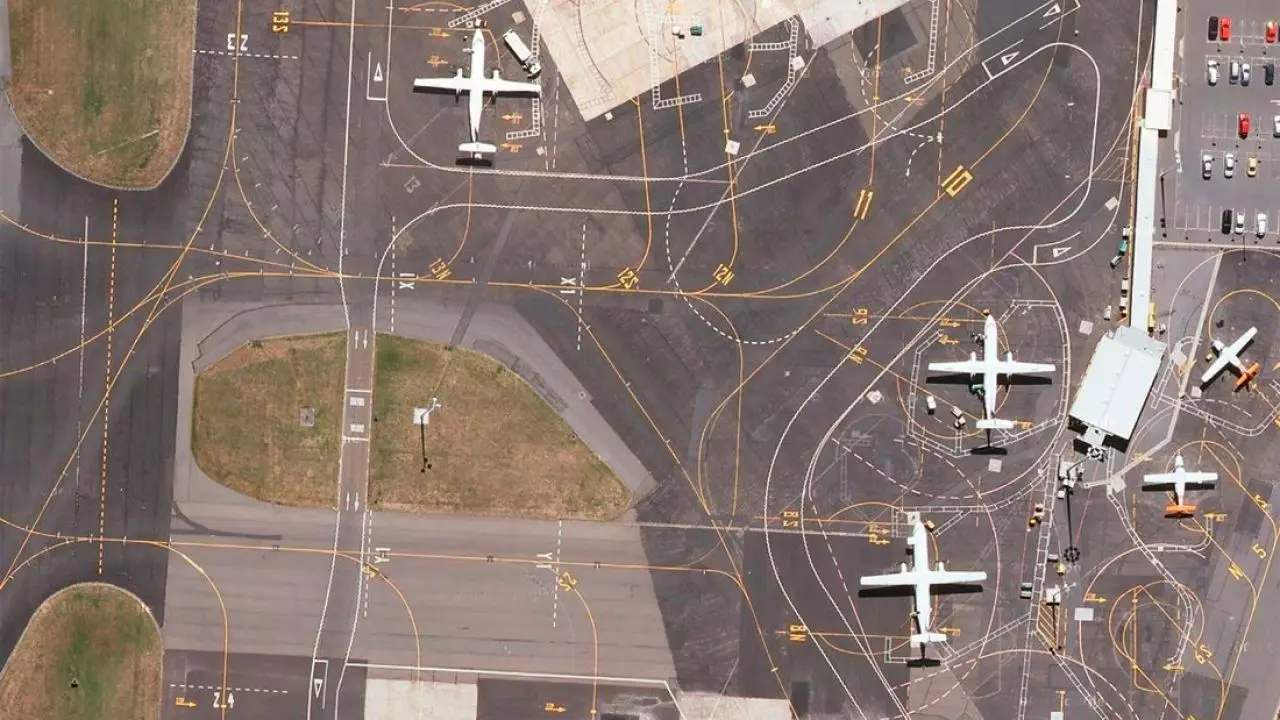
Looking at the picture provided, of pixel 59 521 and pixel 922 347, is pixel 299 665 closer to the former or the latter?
Answer: pixel 59 521

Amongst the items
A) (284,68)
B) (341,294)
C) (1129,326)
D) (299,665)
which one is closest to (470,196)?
(341,294)

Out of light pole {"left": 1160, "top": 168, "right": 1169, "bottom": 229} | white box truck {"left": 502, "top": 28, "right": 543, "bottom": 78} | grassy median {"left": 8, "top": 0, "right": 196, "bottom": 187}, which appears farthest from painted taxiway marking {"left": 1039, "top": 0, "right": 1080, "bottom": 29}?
grassy median {"left": 8, "top": 0, "right": 196, "bottom": 187}


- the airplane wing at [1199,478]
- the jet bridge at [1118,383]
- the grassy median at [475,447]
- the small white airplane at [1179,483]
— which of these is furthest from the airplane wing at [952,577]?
the grassy median at [475,447]

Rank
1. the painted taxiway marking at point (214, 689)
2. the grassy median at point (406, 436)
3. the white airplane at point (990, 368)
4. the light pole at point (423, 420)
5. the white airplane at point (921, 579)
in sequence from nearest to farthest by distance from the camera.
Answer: the white airplane at point (990, 368), the white airplane at point (921, 579), the light pole at point (423, 420), the grassy median at point (406, 436), the painted taxiway marking at point (214, 689)

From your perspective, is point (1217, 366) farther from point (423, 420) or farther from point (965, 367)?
point (423, 420)

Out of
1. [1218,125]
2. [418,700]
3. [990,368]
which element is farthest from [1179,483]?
[418,700]

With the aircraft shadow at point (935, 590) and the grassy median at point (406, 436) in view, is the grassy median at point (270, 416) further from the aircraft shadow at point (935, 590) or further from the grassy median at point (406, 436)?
the aircraft shadow at point (935, 590)
